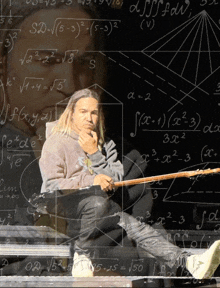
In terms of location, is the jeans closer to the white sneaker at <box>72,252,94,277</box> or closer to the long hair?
the white sneaker at <box>72,252,94,277</box>

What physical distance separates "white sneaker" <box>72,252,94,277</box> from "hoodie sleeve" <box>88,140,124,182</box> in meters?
0.63

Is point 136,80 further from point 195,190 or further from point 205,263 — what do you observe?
point 205,263

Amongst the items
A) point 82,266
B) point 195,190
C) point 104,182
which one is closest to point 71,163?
point 104,182

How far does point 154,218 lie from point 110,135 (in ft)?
2.32

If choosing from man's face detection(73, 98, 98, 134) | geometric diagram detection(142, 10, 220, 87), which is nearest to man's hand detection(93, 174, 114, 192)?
man's face detection(73, 98, 98, 134)

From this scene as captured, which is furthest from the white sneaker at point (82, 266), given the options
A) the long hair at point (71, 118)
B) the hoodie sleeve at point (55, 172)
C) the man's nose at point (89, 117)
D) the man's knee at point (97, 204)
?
the man's nose at point (89, 117)

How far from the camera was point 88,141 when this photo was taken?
345cm

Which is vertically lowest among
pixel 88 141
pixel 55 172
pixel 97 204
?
pixel 97 204

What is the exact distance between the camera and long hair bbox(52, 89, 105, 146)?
3443mm

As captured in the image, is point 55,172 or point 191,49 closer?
point 55,172

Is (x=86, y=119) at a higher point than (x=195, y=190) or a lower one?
higher

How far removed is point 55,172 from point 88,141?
0.34 m

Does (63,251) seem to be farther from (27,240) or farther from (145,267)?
(145,267)

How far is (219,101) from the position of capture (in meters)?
3.48
